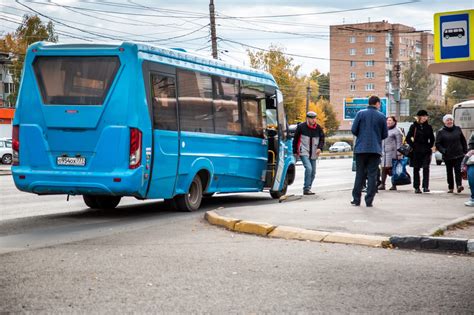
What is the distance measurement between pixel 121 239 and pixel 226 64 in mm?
6455

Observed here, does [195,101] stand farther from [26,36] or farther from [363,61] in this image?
[363,61]

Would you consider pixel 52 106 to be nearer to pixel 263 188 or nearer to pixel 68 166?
pixel 68 166

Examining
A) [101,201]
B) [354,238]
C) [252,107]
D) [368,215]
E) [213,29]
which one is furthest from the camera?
[213,29]

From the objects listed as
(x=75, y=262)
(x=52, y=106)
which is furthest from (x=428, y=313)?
(x=52, y=106)

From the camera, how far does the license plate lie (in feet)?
40.2

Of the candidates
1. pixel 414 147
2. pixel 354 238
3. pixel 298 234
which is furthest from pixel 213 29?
pixel 354 238

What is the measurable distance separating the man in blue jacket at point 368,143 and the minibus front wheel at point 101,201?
4.33m

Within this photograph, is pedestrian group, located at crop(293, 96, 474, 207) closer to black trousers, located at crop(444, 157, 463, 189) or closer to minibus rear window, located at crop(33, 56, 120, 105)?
black trousers, located at crop(444, 157, 463, 189)

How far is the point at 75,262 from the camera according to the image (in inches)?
308

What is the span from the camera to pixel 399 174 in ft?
61.5

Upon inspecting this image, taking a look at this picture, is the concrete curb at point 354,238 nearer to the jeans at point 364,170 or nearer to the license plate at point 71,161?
the license plate at point 71,161

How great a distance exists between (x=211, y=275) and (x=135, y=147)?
534cm

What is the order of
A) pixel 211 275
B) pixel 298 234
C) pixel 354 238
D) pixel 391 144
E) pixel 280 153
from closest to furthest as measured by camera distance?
pixel 211 275, pixel 354 238, pixel 298 234, pixel 280 153, pixel 391 144

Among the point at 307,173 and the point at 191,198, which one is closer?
the point at 191,198
